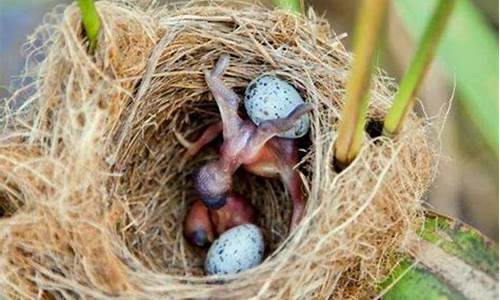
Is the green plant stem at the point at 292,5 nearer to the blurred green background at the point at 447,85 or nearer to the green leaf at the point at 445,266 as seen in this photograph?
the blurred green background at the point at 447,85

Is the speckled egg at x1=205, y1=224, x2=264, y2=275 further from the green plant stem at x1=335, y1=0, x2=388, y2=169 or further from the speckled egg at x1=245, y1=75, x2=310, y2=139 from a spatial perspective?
the green plant stem at x1=335, y1=0, x2=388, y2=169

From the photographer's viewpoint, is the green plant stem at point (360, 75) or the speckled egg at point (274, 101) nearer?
the green plant stem at point (360, 75)

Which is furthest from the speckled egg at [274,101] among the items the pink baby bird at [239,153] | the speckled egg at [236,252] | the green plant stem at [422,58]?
the green plant stem at [422,58]

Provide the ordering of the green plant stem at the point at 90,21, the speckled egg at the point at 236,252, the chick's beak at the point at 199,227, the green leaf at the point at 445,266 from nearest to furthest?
1. the green plant stem at the point at 90,21
2. the green leaf at the point at 445,266
3. the speckled egg at the point at 236,252
4. the chick's beak at the point at 199,227

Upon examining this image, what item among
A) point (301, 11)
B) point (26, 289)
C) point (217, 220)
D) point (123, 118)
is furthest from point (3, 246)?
point (301, 11)

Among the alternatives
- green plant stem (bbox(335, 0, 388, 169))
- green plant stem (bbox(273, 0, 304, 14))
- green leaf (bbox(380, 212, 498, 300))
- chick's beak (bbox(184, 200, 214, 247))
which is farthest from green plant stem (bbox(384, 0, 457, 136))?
chick's beak (bbox(184, 200, 214, 247))

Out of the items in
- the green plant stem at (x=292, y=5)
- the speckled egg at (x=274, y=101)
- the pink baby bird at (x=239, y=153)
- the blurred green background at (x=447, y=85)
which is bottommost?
the blurred green background at (x=447, y=85)

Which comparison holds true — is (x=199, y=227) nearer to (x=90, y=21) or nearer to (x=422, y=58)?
(x=90, y=21)
